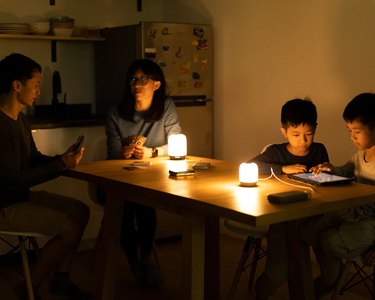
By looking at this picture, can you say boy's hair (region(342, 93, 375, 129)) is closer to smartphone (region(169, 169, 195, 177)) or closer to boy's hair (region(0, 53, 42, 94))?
smartphone (region(169, 169, 195, 177))

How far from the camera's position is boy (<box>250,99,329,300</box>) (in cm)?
264

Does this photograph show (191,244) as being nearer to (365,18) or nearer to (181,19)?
(365,18)

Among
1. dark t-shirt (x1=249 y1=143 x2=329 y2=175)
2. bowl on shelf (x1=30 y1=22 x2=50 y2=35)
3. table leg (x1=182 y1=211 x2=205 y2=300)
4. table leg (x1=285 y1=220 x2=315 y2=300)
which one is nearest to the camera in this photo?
table leg (x1=182 y1=211 x2=205 y2=300)

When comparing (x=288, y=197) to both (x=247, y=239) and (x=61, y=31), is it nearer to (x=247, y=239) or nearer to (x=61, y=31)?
(x=247, y=239)

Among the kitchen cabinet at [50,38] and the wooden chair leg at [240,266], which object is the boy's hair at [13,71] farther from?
the kitchen cabinet at [50,38]

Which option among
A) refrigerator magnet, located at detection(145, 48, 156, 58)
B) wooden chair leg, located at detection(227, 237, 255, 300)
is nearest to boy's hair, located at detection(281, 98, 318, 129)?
wooden chair leg, located at detection(227, 237, 255, 300)

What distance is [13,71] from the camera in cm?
277

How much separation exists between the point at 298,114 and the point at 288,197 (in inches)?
28.5

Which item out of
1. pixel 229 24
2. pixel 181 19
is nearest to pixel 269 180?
pixel 229 24

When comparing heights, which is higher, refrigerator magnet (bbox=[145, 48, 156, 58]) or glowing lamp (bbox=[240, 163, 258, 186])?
refrigerator magnet (bbox=[145, 48, 156, 58])

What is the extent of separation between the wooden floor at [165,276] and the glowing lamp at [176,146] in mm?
730

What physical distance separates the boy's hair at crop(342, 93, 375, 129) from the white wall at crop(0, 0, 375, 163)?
0.84 metres

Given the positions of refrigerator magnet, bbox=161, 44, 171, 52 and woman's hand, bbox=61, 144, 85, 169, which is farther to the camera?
refrigerator magnet, bbox=161, 44, 171, 52

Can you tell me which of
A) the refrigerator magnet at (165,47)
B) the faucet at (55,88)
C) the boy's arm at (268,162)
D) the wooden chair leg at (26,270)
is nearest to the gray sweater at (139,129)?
the boy's arm at (268,162)
